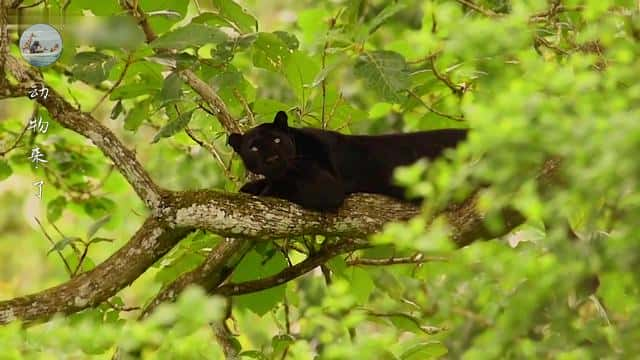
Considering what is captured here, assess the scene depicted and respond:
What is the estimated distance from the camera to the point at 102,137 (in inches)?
150

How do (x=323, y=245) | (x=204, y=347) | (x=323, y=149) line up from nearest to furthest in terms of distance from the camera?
(x=204, y=347), (x=323, y=245), (x=323, y=149)

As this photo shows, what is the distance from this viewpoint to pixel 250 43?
379cm

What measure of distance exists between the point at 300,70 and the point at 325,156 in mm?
387

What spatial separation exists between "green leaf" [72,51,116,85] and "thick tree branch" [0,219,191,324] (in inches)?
21.8

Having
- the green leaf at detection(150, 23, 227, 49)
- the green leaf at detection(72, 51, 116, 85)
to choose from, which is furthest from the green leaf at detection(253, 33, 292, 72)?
the green leaf at detection(72, 51, 116, 85)

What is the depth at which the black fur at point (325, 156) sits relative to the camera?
14.0 feet

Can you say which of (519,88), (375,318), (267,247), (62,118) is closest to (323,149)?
(267,247)

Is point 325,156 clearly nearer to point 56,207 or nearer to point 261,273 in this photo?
point 261,273

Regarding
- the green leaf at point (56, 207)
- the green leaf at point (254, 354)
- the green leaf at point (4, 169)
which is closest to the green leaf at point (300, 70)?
the green leaf at point (254, 354)

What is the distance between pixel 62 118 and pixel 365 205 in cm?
116

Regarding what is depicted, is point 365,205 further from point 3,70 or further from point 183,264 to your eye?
point 3,70

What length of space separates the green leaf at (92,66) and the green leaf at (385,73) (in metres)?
0.91

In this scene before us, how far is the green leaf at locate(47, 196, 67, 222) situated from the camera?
5.40 m

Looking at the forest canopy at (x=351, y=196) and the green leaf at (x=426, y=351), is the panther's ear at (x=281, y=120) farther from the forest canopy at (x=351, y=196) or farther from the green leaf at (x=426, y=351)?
the green leaf at (x=426, y=351)
